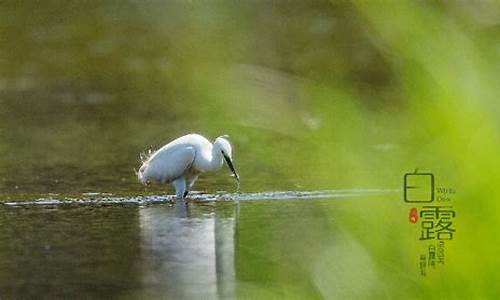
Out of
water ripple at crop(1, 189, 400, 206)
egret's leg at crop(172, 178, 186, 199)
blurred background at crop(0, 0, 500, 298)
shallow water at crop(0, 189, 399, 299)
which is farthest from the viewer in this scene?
egret's leg at crop(172, 178, 186, 199)

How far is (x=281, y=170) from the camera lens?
9883mm

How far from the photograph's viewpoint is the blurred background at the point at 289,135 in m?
1.82

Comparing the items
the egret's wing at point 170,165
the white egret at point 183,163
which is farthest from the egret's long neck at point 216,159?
the egret's wing at point 170,165

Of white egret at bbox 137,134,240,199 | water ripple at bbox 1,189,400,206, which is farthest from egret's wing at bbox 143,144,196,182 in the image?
water ripple at bbox 1,189,400,206

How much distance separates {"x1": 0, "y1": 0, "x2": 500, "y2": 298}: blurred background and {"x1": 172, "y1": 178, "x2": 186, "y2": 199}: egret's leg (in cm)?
26

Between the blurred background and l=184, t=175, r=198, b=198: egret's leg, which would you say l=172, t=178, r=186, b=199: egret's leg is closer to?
l=184, t=175, r=198, b=198: egret's leg

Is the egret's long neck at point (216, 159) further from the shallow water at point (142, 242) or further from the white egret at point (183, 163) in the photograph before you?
the shallow water at point (142, 242)

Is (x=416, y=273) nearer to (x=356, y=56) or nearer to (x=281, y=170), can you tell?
(x=281, y=170)

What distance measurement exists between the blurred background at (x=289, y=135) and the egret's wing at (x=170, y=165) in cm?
21

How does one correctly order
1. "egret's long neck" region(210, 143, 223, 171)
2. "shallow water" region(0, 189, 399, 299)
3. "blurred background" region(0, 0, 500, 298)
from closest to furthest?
1. "blurred background" region(0, 0, 500, 298)
2. "shallow water" region(0, 189, 399, 299)
3. "egret's long neck" region(210, 143, 223, 171)

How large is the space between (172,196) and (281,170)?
0.89m

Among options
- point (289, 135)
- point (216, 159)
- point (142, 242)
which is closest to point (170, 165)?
point (216, 159)

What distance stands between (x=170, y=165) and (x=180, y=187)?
0.19 meters

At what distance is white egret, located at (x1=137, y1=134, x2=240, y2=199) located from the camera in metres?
9.38
